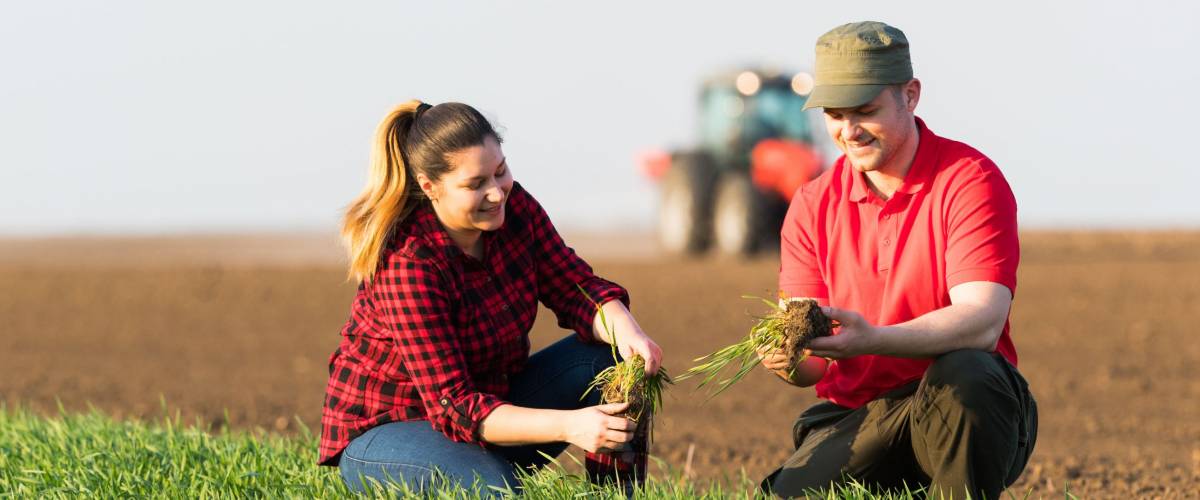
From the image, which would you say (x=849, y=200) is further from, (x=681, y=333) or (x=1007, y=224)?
(x=681, y=333)

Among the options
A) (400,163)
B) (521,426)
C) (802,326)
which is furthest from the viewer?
(400,163)

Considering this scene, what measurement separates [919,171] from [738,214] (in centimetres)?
Result: 1238

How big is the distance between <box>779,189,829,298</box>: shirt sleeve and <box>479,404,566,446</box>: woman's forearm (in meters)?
0.79

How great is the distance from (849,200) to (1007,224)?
0.44 metres

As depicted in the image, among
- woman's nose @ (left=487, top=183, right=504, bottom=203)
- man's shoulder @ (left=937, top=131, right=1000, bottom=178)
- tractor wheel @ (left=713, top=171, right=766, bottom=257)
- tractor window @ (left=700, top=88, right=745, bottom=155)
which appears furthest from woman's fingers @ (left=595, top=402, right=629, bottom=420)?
tractor window @ (left=700, top=88, right=745, bottom=155)

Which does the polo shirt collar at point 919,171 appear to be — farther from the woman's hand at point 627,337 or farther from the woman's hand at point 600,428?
the woman's hand at point 600,428

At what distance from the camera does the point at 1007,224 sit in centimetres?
354

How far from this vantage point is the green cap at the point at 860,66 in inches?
138

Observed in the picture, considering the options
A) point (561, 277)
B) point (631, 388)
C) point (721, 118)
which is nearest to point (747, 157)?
point (721, 118)

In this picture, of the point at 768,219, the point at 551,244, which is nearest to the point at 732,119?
the point at 768,219

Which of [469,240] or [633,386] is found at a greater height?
[469,240]

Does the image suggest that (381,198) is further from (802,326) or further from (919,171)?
(919,171)

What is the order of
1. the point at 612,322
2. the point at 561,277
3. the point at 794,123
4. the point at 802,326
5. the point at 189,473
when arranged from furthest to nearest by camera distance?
the point at 794,123 → the point at 189,473 → the point at 561,277 → the point at 612,322 → the point at 802,326

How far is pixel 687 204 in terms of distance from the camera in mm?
16984
